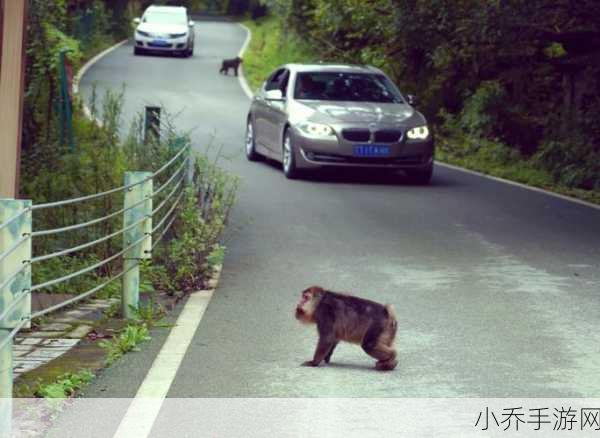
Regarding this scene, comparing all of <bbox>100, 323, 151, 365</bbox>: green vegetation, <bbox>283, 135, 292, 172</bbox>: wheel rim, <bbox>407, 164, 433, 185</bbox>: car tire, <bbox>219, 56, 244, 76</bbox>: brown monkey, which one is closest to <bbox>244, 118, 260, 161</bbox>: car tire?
<bbox>283, 135, 292, 172</bbox>: wheel rim

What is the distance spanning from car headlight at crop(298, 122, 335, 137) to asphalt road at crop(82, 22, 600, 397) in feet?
2.44

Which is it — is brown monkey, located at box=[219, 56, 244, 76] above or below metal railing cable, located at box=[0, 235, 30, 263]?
below

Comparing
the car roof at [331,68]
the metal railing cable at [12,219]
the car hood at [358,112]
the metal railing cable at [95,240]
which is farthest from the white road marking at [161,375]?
the car roof at [331,68]

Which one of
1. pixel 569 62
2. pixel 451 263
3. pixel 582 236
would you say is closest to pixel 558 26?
pixel 569 62

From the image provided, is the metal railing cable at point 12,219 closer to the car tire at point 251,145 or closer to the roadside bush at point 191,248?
the roadside bush at point 191,248

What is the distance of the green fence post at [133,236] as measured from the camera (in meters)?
9.48

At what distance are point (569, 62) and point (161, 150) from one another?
1287cm

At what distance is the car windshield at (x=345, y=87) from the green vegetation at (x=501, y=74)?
1764 mm

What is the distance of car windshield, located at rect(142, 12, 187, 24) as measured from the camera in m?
50.4

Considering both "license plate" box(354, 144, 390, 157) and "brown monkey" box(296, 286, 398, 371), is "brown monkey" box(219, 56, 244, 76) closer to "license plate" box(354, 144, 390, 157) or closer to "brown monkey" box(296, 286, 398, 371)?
"license plate" box(354, 144, 390, 157)

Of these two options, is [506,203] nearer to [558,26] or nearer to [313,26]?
[558,26]

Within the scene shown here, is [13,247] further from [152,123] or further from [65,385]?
[152,123]

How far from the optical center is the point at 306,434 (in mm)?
6371

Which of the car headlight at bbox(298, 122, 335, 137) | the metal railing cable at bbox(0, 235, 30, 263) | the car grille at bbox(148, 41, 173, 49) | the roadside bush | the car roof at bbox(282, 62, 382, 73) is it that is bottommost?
the car grille at bbox(148, 41, 173, 49)
